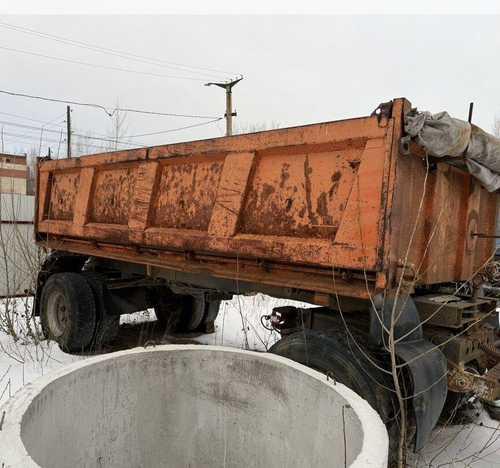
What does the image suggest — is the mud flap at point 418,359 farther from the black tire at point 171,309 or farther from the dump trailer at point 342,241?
the black tire at point 171,309

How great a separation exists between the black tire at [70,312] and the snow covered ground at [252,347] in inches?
6.5

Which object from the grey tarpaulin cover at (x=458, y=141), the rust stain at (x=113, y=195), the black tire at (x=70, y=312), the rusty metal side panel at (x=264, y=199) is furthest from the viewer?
the black tire at (x=70, y=312)

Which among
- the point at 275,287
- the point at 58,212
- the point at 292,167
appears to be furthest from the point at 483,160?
the point at 58,212

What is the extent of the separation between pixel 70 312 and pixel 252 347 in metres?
2.32

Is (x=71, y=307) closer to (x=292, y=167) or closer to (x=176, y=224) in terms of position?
(x=176, y=224)

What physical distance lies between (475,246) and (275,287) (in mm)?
1867

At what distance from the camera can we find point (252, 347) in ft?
19.5

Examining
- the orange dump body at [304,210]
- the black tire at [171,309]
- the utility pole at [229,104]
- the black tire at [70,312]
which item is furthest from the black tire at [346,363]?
the utility pole at [229,104]

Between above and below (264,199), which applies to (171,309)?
below

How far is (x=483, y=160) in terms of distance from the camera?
3.03 m

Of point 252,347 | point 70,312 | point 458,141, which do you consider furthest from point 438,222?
point 70,312

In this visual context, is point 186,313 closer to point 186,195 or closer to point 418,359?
point 186,195

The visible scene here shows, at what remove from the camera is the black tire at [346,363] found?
2689mm

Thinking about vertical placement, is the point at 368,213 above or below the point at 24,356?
above
